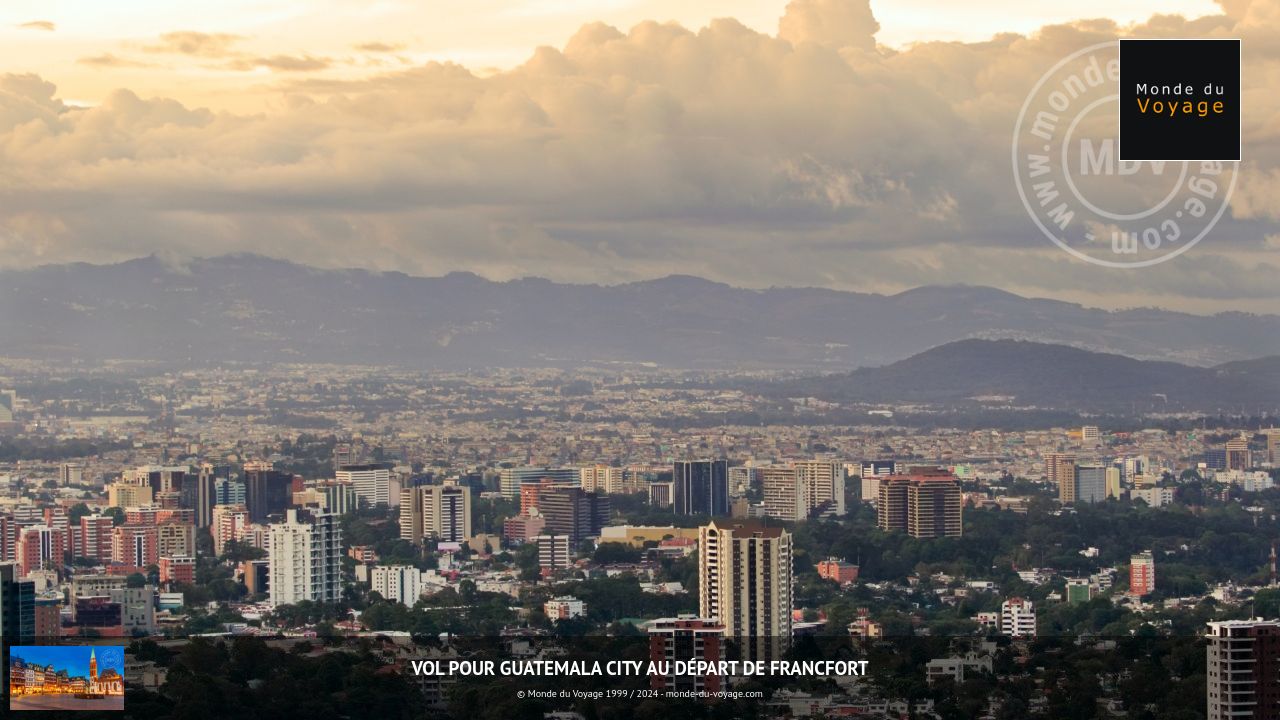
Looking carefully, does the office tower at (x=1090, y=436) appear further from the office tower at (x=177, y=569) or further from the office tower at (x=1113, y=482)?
the office tower at (x=177, y=569)

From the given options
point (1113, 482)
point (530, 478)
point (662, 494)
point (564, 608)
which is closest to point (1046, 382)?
point (1113, 482)

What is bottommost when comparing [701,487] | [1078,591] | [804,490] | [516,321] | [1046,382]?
[1078,591]

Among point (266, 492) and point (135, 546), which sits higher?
point (266, 492)

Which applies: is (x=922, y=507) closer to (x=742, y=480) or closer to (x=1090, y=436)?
(x=742, y=480)

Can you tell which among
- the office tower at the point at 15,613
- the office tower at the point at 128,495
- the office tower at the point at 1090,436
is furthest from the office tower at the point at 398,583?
the office tower at the point at 1090,436

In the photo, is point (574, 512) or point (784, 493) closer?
point (574, 512)

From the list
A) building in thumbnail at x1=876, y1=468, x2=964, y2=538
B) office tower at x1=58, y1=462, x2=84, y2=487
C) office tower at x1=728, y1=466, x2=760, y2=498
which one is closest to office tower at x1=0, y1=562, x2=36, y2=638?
building in thumbnail at x1=876, y1=468, x2=964, y2=538

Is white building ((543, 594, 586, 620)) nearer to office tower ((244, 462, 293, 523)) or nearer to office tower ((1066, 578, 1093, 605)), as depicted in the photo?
office tower ((1066, 578, 1093, 605))

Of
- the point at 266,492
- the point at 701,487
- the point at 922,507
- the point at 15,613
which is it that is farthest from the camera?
the point at 701,487
